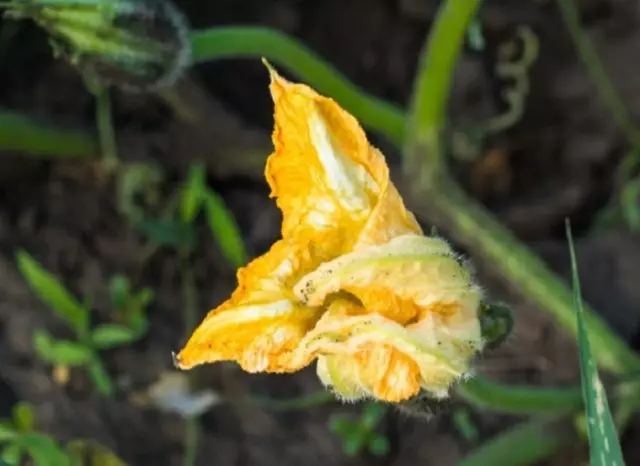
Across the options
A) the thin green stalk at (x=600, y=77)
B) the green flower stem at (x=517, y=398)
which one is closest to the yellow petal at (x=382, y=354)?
the green flower stem at (x=517, y=398)

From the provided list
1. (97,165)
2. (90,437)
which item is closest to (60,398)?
(90,437)

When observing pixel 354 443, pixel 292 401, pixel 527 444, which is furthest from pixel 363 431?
pixel 527 444

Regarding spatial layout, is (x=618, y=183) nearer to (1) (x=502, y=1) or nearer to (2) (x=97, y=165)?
(1) (x=502, y=1)

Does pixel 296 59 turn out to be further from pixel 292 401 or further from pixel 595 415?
pixel 595 415

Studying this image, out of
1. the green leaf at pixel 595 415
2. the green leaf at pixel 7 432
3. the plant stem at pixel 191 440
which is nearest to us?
the green leaf at pixel 595 415

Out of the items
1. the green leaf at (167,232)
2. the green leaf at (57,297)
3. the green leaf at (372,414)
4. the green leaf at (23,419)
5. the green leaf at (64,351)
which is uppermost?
the green leaf at (167,232)

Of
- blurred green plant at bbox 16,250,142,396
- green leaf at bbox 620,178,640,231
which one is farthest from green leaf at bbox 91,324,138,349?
green leaf at bbox 620,178,640,231

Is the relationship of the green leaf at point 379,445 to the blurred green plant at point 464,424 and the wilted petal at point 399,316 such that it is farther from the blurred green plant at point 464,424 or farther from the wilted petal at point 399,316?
the wilted petal at point 399,316
